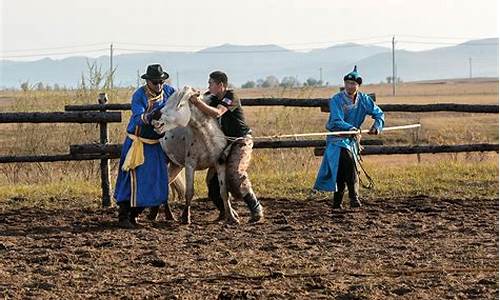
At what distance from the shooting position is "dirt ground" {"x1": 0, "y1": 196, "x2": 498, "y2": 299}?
6938 millimetres

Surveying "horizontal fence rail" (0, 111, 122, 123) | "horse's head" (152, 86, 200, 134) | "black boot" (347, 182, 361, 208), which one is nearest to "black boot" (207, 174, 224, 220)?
"horse's head" (152, 86, 200, 134)

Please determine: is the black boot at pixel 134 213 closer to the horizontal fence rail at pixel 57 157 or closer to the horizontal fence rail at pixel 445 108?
the horizontal fence rail at pixel 57 157

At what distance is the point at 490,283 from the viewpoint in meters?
6.97

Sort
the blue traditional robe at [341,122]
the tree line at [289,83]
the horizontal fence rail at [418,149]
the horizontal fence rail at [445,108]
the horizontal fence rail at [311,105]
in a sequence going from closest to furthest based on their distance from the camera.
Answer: the blue traditional robe at [341,122], the horizontal fence rail at [311,105], the horizontal fence rail at [418,149], the horizontal fence rail at [445,108], the tree line at [289,83]

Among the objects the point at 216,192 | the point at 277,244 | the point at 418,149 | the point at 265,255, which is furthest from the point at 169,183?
the point at 418,149

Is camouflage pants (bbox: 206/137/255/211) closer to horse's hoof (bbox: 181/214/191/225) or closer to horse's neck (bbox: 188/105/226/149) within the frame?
horse's neck (bbox: 188/105/226/149)

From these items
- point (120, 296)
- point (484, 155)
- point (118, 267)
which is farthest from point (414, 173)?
point (120, 296)

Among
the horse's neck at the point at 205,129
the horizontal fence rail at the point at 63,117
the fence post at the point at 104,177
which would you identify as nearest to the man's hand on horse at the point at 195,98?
the horse's neck at the point at 205,129

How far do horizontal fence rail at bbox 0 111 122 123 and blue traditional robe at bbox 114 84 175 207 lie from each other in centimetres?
166

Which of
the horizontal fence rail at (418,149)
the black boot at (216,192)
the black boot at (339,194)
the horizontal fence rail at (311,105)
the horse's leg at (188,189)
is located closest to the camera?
the horse's leg at (188,189)

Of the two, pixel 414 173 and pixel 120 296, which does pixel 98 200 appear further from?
pixel 120 296

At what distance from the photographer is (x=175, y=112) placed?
948 cm

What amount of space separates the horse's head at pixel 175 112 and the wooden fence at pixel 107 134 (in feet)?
7.50

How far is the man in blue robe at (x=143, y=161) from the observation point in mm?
9883
